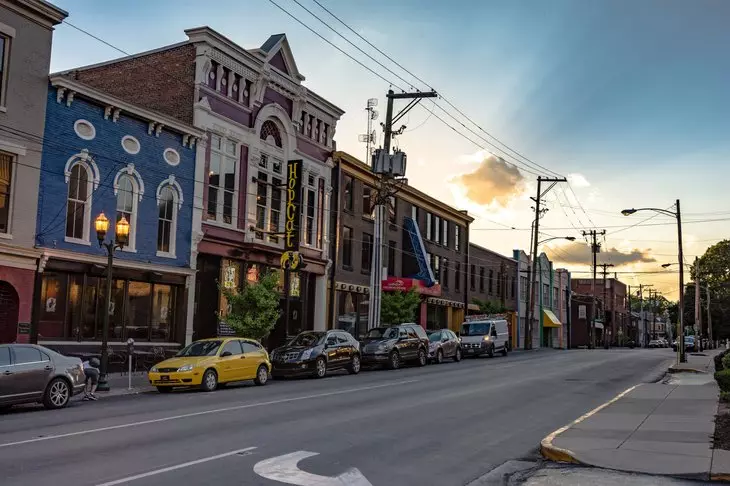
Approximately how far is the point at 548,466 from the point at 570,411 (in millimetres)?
6385

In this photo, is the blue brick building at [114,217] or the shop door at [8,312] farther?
the blue brick building at [114,217]

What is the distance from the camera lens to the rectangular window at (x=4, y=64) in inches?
809

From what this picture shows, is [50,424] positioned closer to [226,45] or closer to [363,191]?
[226,45]

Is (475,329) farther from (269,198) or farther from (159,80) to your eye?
(159,80)

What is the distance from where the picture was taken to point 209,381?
19406 mm

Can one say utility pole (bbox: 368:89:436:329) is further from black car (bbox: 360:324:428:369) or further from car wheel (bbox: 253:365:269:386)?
car wheel (bbox: 253:365:269:386)

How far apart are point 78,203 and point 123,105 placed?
12.3 feet

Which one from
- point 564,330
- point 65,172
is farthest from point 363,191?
point 564,330

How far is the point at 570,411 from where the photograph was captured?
51.2ft

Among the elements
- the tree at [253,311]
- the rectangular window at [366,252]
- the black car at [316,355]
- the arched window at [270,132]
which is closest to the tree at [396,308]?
the rectangular window at [366,252]

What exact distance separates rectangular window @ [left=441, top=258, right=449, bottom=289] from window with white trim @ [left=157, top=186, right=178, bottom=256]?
28979 millimetres

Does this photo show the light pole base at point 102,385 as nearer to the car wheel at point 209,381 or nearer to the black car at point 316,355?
the car wheel at point 209,381

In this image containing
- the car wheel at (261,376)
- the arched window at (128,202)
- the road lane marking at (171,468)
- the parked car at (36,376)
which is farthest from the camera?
the arched window at (128,202)

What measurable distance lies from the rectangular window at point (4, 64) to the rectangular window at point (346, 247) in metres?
20.3
